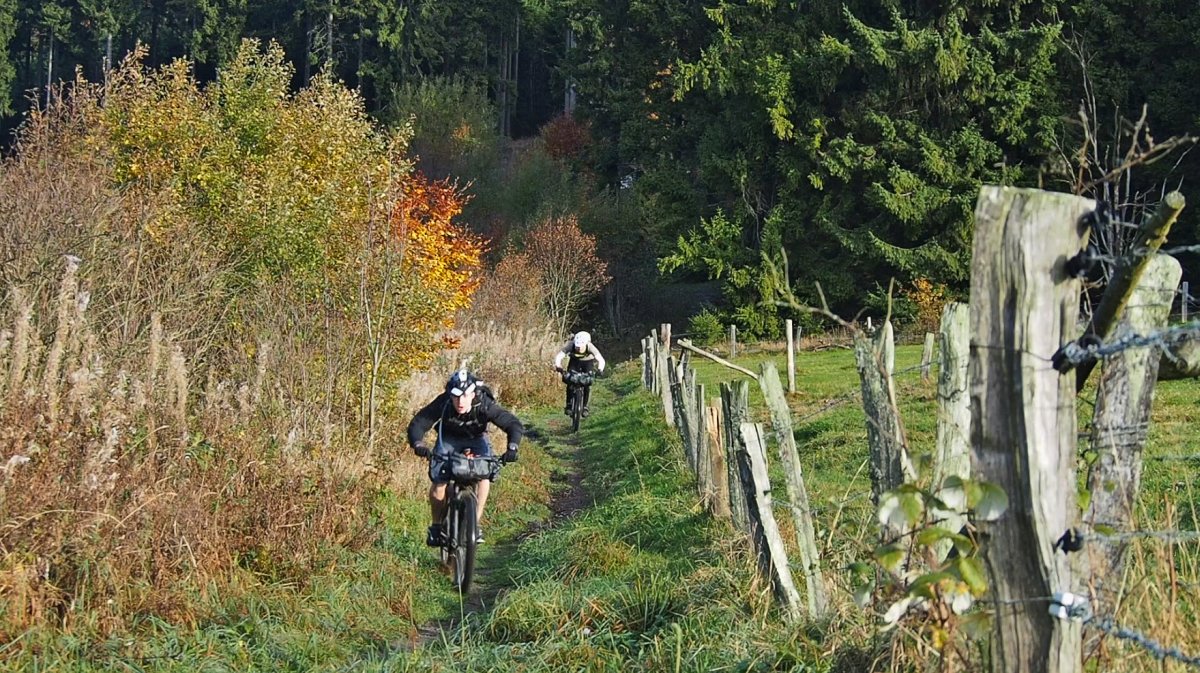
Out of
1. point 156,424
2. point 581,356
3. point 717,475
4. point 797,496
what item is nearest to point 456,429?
point 717,475

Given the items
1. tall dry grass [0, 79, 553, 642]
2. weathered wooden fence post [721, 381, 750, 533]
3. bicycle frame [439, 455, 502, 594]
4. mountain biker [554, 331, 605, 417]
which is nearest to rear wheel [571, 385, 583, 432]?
mountain biker [554, 331, 605, 417]

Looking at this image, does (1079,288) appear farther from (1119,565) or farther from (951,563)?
(1119,565)

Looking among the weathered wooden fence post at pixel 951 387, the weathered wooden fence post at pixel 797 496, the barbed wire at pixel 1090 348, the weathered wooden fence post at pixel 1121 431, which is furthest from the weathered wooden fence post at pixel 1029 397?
the weathered wooden fence post at pixel 797 496

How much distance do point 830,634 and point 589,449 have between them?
45.5 feet

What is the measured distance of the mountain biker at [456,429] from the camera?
998 cm

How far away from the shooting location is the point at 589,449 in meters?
19.3

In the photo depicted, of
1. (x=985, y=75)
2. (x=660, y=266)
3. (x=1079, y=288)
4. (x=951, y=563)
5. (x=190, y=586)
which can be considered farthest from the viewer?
(x=660, y=266)

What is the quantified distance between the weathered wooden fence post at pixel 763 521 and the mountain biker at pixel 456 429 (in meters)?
3.36

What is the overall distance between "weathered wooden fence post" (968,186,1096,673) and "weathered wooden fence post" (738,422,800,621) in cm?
285

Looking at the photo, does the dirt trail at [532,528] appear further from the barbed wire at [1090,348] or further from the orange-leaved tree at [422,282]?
the barbed wire at [1090,348]

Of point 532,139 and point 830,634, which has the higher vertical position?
point 532,139

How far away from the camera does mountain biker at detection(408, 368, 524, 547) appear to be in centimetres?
998

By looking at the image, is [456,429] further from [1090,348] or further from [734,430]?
[1090,348]

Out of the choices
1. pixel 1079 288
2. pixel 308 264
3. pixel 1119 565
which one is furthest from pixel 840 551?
pixel 308 264
